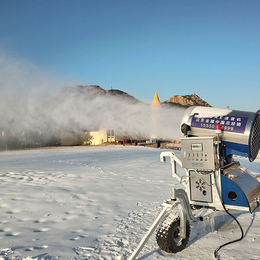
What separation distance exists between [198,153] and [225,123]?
30.5 inches

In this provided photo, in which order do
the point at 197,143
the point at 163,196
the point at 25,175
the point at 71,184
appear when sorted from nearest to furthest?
the point at 197,143
the point at 163,196
the point at 71,184
the point at 25,175

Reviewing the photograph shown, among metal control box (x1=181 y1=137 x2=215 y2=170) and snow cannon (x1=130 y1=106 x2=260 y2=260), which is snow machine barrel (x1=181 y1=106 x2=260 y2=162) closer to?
snow cannon (x1=130 y1=106 x2=260 y2=260)

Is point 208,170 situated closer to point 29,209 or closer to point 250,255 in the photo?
point 250,255

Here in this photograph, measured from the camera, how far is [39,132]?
103 ft

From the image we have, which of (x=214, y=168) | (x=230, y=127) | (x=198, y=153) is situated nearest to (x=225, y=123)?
(x=230, y=127)

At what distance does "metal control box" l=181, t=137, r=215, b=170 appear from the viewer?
364cm

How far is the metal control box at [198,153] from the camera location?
3643 mm

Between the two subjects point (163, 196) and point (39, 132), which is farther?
point (39, 132)

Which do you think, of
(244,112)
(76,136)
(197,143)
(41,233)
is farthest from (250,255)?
(76,136)

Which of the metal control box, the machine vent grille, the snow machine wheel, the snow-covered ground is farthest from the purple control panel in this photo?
the snow-covered ground

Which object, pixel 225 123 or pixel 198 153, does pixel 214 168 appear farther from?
pixel 225 123

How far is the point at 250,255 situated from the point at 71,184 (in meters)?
5.85

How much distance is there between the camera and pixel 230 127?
3.90 metres

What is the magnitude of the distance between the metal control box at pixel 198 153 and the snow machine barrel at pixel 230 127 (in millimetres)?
347
